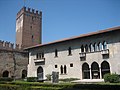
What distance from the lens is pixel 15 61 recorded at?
40125mm

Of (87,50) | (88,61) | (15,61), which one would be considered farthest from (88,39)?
(15,61)

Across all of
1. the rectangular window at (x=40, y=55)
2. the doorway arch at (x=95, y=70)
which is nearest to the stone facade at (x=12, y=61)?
the rectangular window at (x=40, y=55)

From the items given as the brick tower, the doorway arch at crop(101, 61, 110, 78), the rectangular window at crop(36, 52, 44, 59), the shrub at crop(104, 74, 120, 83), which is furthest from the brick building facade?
the shrub at crop(104, 74, 120, 83)

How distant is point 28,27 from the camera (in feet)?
158

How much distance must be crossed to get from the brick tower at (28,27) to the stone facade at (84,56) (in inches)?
594

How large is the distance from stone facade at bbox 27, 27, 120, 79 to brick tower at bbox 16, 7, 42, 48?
15.1 m

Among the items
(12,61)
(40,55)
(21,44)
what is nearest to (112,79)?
(40,55)

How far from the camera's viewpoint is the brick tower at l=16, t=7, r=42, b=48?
154 ft

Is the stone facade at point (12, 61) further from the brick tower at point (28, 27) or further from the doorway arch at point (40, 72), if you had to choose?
the doorway arch at point (40, 72)

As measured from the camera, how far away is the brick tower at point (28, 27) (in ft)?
154

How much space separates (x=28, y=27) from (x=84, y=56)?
1056 inches

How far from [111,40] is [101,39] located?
1472mm

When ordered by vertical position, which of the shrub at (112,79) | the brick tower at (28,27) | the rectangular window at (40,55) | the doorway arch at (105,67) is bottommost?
the shrub at (112,79)

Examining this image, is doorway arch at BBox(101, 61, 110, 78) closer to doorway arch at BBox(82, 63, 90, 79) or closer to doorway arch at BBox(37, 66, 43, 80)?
doorway arch at BBox(82, 63, 90, 79)
